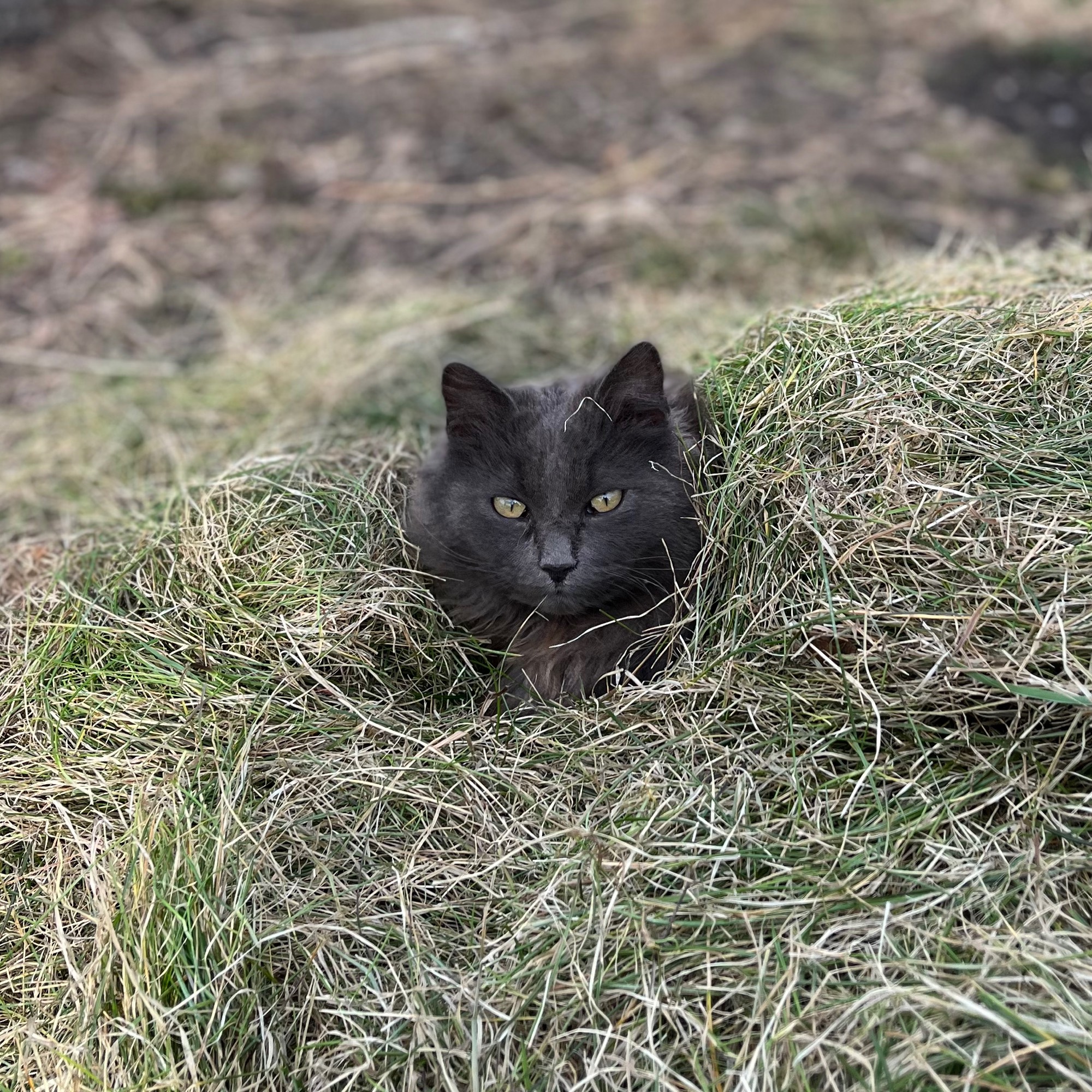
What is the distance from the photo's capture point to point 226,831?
2449mm

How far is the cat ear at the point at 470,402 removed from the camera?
2914 millimetres

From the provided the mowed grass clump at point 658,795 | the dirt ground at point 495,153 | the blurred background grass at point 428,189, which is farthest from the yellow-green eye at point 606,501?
the dirt ground at point 495,153

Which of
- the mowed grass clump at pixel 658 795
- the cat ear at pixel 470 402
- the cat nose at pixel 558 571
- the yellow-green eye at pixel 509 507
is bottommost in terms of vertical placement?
the mowed grass clump at pixel 658 795

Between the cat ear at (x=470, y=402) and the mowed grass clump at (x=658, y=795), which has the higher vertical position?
the cat ear at (x=470, y=402)

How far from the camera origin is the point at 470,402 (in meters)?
2.97


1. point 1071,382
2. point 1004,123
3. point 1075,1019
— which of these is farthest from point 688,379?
point 1004,123

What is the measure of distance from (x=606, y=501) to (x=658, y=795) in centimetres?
85

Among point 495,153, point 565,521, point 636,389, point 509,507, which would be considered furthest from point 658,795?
point 495,153

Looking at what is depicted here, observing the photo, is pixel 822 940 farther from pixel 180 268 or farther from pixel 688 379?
pixel 180 268

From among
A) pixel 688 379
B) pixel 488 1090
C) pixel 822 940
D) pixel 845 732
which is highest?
pixel 688 379

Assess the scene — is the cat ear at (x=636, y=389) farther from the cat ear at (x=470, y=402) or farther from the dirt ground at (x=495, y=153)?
the dirt ground at (x=495, y=153)

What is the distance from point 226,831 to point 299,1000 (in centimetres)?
43

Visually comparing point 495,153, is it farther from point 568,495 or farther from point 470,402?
point 568,495

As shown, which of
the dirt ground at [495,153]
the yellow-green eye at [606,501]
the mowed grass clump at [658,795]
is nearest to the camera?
the mowed grass clump at [658,795]
